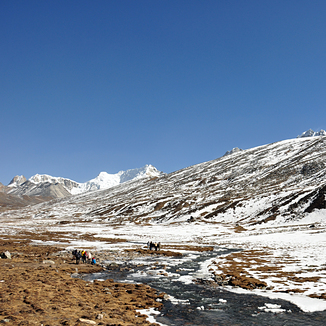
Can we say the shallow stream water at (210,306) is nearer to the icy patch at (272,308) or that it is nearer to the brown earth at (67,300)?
the icy patch at (272,308)

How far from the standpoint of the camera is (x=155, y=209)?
152000mm

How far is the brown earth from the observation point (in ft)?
39.2

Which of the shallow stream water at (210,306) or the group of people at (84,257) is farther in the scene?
the group of people at (84,257)

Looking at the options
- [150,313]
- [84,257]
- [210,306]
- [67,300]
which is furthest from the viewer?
[84,257]

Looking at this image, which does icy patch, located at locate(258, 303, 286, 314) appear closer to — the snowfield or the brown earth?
the snowfield

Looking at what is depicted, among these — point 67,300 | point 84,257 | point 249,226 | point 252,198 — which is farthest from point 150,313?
point 252,198

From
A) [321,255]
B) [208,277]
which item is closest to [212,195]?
[321,255]

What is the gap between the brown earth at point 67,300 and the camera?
11.9 meters

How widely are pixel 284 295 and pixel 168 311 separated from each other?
28.7 feet

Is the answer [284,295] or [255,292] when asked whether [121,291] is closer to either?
[255,292]

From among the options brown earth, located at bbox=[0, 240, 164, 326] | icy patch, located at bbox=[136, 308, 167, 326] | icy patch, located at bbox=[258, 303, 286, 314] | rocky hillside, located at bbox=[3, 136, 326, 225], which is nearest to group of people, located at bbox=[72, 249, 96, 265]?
brown earth, located at bbox=[0, 240, 164, 326]

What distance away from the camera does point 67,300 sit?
588 inches

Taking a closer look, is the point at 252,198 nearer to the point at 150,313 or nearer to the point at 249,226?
the point at 249,226

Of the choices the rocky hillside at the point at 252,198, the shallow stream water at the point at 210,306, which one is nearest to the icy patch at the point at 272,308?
the shallow stream water at the point at 210,306
